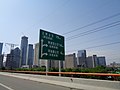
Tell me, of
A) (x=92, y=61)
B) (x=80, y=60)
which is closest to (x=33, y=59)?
(x=80, y=60)

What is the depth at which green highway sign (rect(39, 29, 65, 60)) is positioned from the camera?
18625 mm

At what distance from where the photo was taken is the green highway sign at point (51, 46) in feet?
61.1

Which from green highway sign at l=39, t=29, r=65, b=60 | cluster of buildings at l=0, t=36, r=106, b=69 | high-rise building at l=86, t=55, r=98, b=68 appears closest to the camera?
green highway sign at l=39, t=29, r=65, b=60

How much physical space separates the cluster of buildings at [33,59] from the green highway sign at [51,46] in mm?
1467

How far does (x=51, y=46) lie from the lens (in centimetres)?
1964

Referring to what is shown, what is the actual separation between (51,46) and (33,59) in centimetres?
5196

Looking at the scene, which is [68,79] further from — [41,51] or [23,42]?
[23,42]

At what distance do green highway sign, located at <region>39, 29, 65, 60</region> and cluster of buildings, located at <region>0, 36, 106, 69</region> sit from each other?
147 centimetres

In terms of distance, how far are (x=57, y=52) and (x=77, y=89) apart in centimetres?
1033

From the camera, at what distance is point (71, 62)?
109312 millimetres

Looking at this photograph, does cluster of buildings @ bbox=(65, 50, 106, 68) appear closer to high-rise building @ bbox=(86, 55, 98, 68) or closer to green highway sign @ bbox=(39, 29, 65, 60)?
high-rise building @ bbox=(86, 55, 98, 68)

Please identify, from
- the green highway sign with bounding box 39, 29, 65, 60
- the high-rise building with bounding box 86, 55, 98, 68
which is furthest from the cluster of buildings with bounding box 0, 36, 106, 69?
the green highway sign with bounding box 39, 29, 65, 60

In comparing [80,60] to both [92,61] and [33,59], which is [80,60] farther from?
[33,59]

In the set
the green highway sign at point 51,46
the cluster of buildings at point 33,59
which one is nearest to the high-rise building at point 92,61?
the cluster of buildings at point 33,59
